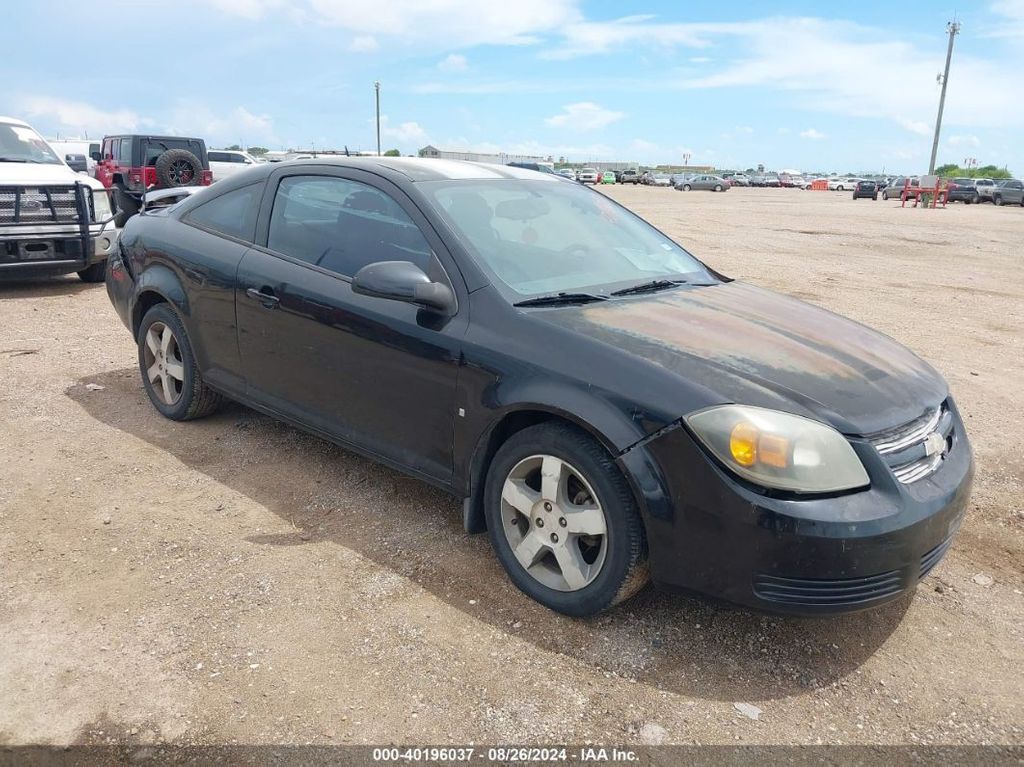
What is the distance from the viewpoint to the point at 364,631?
2.86 metres

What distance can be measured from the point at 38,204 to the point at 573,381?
26.8 ft

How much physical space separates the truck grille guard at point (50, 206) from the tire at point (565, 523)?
7.73 m

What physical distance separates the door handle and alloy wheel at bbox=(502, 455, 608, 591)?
1617 mm

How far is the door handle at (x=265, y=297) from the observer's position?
387cm

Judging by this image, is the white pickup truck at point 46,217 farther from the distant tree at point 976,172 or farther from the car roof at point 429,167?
the distant tree at point 976,172

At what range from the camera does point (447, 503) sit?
12.7ft

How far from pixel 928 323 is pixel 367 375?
7.12 metres

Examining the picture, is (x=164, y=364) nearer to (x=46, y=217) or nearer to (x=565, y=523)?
(x=565, y=523)

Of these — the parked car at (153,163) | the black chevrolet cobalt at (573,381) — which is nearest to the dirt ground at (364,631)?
the black chevrolet cobalt at (573,381)

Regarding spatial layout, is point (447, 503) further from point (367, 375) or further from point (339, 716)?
point (339, 716)

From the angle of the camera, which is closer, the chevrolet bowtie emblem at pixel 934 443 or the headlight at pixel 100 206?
the chevrolet bowtie emblem at pixel 934 443

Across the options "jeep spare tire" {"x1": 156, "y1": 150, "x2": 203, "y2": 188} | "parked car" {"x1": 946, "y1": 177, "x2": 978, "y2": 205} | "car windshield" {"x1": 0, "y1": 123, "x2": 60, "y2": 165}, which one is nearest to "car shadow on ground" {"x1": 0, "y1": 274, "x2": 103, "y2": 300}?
"car windshield" {"x1": 0, "y1": 123, "x2": 60, "y2": 165}

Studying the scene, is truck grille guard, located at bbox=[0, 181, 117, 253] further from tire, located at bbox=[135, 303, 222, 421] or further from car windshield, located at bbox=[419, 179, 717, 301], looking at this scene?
car windshield, located at bbox=[419, 179, 717, 301]

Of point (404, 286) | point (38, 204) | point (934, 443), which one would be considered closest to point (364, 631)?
point (404, 286)
